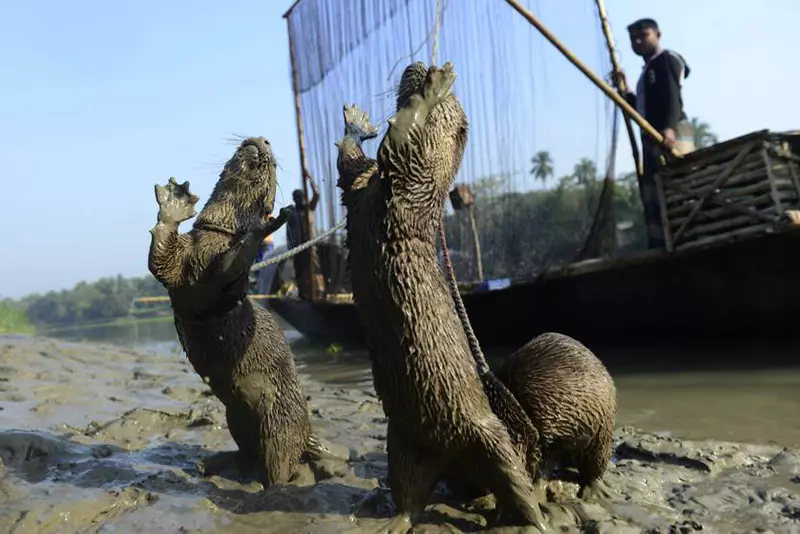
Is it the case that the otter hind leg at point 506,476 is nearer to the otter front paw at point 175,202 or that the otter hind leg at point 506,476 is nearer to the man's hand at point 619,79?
the otter front paw at point 175,202

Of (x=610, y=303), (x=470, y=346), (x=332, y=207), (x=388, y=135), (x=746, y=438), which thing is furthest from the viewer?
(x=332, y=207)

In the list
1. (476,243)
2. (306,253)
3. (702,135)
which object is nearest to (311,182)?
(306,253)

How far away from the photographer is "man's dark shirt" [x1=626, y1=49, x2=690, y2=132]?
6.77m

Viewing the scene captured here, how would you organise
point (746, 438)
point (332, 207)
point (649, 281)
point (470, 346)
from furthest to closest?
point (332, 207) < point (649, 281) < point (746, 438) < point (470, 346)

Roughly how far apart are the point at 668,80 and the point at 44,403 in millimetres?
6699

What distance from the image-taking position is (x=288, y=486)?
2.98 meters

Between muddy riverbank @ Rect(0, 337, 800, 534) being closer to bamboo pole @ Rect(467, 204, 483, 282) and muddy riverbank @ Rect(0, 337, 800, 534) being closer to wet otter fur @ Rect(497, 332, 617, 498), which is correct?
wet otter fur @ Rect(497, 332, 617, 498)

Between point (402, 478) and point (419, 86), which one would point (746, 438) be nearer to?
point (402, 478)

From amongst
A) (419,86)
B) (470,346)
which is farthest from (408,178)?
(470,346)

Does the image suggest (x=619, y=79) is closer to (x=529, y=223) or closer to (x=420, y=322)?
(x=529, y=223)

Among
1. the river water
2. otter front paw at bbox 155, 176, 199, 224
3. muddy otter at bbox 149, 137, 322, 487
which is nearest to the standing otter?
muddy otter at bbox 149, 137, 322, 487

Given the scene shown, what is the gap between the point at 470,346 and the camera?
259 centimetres

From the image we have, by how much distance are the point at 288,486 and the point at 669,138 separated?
213 inches

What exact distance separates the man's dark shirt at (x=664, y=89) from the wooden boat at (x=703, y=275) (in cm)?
60
